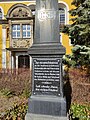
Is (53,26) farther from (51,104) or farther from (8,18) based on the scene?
(8,18)

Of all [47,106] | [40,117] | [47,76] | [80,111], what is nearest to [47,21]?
[47,76]

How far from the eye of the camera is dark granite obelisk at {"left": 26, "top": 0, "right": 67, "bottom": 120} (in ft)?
22.5

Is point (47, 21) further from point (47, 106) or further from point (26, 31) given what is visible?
point (26, 31)

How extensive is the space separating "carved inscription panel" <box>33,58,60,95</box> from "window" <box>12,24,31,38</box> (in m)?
22.4

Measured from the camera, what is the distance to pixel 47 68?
22.8 ft

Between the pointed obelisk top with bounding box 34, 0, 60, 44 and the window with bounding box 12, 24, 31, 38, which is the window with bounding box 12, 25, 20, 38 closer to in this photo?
the window with bounding box 12, 24, 31, 38

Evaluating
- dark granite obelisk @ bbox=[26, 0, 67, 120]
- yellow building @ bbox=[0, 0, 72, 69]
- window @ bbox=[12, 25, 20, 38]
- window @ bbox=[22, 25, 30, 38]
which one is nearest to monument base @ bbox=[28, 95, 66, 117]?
dark granite obelisk @ bbox=[26, 0, 67, 120]

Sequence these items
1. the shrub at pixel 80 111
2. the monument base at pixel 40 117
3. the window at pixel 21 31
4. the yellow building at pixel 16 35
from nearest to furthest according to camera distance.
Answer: the monument base at pixel 40 117 < the shrub at pixel 80 111 < the yellow building at pixel 16 35 < the window at pixel 21 31

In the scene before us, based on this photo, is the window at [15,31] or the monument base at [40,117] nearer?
the monument base at [40,117]

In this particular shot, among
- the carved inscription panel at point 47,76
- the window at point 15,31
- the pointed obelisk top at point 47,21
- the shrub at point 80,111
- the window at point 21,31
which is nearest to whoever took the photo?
the carved inscription panel at point 47,76

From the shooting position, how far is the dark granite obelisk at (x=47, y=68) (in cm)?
686

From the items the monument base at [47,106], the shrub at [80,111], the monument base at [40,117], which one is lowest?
the shrub at [80,111]

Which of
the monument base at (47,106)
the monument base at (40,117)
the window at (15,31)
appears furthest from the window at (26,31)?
the monument base at (40,117)

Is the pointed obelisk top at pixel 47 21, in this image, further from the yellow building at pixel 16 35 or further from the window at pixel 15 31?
the window at pixel 15 31
